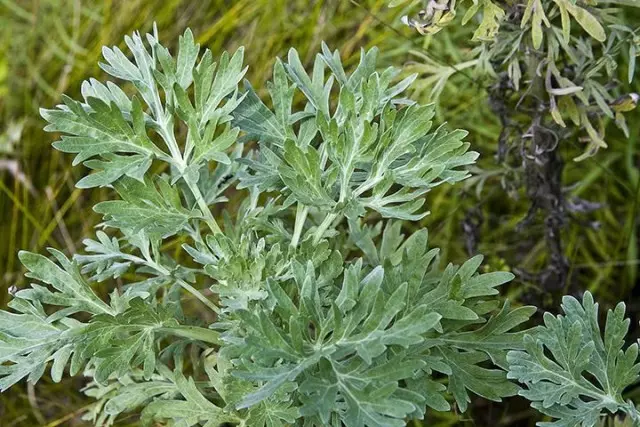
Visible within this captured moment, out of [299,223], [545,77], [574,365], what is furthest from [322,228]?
[545,77]

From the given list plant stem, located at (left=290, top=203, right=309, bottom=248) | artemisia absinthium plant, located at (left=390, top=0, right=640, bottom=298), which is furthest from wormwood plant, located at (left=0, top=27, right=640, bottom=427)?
artemisia absinthium plant, located at (left=390, top=0, right=640, bottom=298)

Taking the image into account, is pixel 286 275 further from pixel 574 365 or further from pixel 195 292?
pixel 574 365

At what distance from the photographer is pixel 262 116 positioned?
3.61 feet

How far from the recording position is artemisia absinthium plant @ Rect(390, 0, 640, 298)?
1139 mm

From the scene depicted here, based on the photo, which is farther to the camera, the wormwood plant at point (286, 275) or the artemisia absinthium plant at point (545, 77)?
the artemisia absinthium plant at point (545, 77)

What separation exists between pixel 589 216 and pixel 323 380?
1213 mm

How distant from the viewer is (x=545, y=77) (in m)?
1.31

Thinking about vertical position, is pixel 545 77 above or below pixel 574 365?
above

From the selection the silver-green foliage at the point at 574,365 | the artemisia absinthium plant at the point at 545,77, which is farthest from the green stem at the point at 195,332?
the artemisia absinthium plant at the point at 545,77

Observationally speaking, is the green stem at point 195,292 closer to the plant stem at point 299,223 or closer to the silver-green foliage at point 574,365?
the plant stem at point 299,223

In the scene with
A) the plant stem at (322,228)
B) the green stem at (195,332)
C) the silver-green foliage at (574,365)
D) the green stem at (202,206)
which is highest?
the green stem at (202,206)

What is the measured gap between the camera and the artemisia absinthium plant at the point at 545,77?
3.74ft

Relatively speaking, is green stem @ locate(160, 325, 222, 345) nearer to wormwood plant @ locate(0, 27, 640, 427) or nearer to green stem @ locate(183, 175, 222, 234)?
wormwood plant @ locate(0, 27, 640, 427)

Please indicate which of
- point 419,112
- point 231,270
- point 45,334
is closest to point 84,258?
point 45,334
